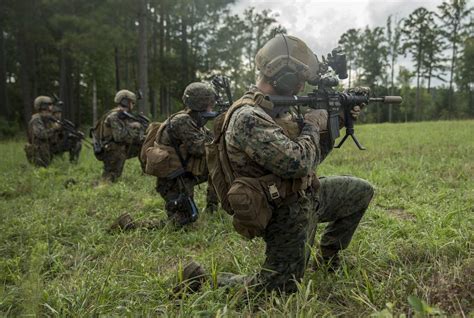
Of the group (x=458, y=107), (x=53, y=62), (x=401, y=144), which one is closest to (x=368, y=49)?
(x=458, y=107)

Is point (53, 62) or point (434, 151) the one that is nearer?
point (434, 151)

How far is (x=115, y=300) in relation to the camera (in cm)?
288

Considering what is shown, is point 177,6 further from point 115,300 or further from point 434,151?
point 115,300

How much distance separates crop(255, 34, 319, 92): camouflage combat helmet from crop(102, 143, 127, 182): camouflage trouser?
587 cm

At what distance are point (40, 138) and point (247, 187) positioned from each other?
8904 mm

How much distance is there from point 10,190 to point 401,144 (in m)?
9.39

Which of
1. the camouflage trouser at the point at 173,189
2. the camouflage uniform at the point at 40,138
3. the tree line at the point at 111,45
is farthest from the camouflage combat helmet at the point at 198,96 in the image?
the tree line at the point at 111,45

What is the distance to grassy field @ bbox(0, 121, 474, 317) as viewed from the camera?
2564 millimetres

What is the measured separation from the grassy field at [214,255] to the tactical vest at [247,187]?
507 millimetres

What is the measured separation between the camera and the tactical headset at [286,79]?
8.96 ft

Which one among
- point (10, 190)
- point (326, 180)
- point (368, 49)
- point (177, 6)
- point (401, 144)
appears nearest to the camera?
point (326, 180)

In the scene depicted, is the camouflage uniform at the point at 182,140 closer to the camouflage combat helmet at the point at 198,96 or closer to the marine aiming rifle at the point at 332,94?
the camouflage combat helmet at the point at 198,96

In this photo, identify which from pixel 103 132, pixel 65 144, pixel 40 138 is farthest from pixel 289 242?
pixel 65 144

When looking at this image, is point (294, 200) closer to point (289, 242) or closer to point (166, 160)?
point (289, 242)
